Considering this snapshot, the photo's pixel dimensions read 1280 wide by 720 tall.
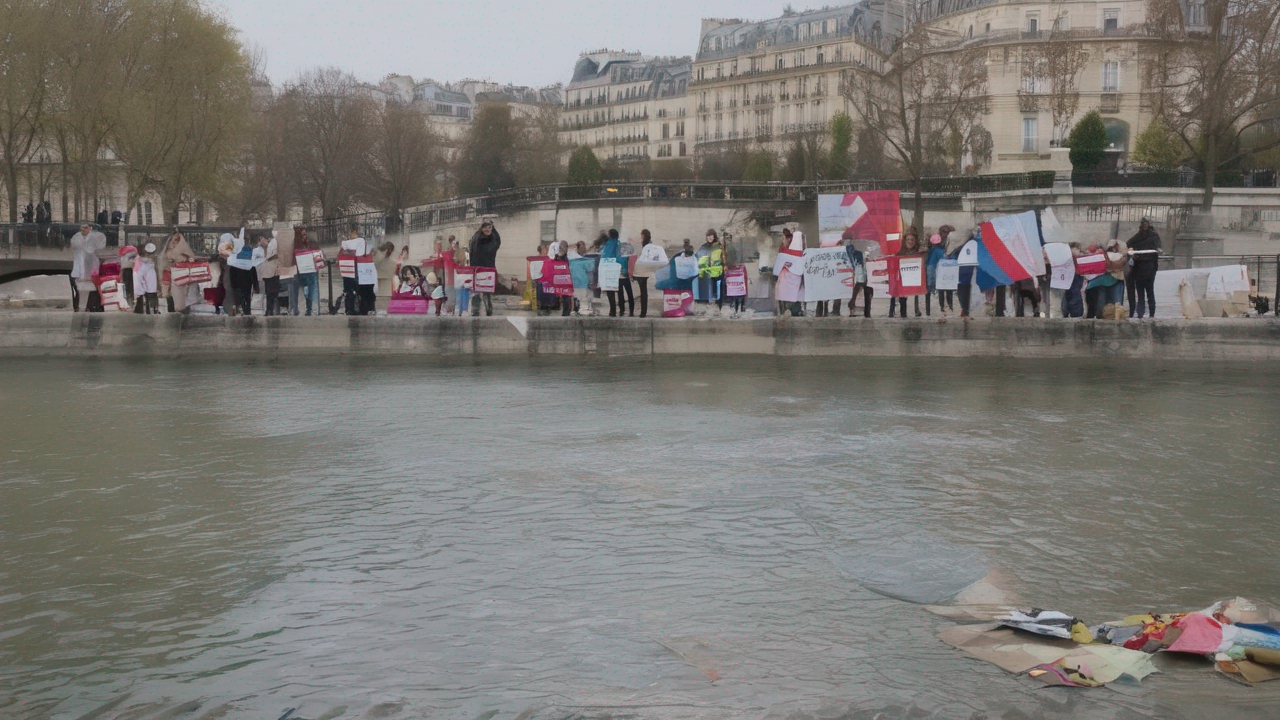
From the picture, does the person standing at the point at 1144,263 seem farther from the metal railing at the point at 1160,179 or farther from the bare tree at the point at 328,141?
the bare tree at the point at 328,141

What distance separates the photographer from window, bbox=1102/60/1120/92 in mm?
76312

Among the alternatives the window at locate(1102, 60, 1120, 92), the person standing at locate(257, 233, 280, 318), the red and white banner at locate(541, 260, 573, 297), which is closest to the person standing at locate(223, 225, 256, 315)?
the person standing at locate(257, 233, 280, 318)

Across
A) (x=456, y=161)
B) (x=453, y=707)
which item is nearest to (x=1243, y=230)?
(x=453, y=707)

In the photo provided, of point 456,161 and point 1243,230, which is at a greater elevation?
point 456,161

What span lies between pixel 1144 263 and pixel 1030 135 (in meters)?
60.5

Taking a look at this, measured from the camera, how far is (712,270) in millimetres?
21547

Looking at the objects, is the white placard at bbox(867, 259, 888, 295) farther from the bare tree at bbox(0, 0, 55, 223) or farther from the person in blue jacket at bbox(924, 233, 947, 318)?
the bare tree at bbox(0, 0, 55, 223)

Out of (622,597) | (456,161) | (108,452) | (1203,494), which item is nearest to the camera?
(622,597)

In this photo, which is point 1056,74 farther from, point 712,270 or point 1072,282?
point 712,270

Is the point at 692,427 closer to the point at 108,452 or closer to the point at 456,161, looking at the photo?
the point at 108,452

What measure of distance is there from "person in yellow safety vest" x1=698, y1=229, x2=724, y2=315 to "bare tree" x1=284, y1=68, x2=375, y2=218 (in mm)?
46876

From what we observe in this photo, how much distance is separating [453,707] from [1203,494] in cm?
677

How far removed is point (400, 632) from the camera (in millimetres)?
6559

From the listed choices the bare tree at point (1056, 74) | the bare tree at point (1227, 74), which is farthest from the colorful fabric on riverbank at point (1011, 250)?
the bare tree at point (1056, 74)
